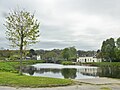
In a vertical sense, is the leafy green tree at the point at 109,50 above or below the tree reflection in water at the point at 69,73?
above

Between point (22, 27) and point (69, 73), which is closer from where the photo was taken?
point (22, 27)

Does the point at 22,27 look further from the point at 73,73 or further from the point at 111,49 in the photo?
the point at 111,49

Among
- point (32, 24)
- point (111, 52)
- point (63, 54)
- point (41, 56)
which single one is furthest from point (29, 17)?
point (41, 56)

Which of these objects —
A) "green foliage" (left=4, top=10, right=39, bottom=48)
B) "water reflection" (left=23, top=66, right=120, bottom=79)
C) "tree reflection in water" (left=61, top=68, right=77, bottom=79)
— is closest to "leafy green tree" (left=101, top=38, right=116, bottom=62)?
"water reflection" (left=23, top=66, right=120, bottom=79)

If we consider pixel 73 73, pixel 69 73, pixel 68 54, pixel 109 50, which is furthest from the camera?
pixel 68 54

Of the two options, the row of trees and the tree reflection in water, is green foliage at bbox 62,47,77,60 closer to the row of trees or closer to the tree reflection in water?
the row of trees

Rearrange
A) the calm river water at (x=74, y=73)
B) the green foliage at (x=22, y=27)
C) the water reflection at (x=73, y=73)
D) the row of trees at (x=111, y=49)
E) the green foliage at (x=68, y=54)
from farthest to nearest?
the green foliage at (x=68, y=54) → the row of trees at (x=111, y=49) → the calm river water at (x=74, y=73) → the water reflection at (x=73, y=73) → the green foliage at (x=22, y=27)

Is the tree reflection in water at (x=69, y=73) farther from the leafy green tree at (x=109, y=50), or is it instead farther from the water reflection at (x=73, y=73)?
the leafy green tree at (x=109, y=50)

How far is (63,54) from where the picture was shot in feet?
484

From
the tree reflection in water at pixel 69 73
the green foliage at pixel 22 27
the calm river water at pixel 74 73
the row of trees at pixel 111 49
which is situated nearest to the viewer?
the green foliage at pixel 22 27

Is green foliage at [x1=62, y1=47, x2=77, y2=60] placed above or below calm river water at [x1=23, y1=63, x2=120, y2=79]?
above

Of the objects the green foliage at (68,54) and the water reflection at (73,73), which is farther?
the green foliage at (68,54)

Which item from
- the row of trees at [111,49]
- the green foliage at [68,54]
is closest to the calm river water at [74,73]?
the row of trees at [111,49]

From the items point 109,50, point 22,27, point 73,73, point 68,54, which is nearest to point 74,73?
point 73,73
